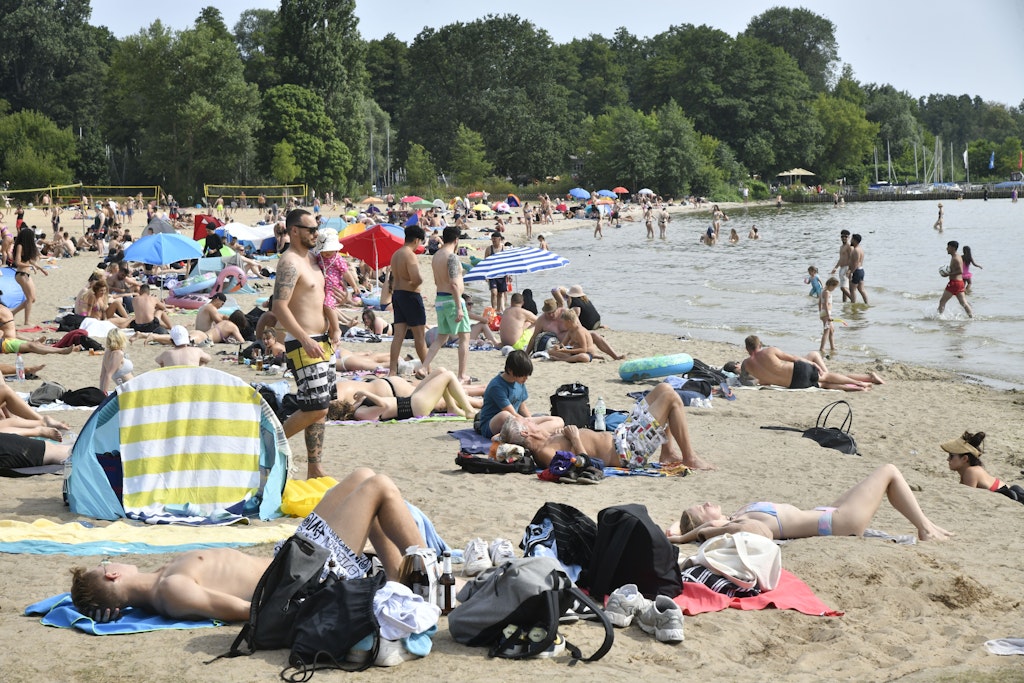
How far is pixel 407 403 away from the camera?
868cm

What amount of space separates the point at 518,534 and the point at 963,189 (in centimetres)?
8468

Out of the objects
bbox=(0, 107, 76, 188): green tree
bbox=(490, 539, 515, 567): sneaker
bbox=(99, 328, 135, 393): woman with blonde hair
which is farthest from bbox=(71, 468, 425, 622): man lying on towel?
bbox=(0, 107, 76, 188): green tree

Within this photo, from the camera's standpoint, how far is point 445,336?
33.6 ft

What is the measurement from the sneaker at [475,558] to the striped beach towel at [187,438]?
1.39m

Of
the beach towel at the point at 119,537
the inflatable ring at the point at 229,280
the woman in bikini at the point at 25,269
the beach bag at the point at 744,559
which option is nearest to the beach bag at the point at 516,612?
the beach bag at the point at 744,559

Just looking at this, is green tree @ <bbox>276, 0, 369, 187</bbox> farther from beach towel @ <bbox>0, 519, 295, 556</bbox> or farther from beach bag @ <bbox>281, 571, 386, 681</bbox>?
beach bag @ <bbox>281, 571, 386, 681</bbox>

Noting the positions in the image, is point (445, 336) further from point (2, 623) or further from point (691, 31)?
point (691, 31)

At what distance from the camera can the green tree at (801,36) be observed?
335 feet

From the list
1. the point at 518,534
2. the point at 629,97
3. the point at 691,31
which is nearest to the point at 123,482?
the point at 518,534

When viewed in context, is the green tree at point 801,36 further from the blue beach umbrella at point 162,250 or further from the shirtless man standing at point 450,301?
the shirtless man standing at point 450,301

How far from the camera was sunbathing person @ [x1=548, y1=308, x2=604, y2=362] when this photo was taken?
1234 centimetres

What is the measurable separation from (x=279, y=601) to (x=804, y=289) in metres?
21.8

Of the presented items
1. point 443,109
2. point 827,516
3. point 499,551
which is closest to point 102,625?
point 499,551

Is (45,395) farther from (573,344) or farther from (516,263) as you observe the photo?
(516,263)
